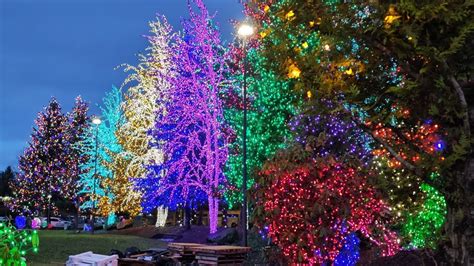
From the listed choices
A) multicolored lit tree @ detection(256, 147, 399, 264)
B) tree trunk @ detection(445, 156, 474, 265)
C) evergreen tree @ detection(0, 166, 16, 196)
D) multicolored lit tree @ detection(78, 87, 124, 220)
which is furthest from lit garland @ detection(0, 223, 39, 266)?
evergreen tree @ detection(0, 166, 16, 196)

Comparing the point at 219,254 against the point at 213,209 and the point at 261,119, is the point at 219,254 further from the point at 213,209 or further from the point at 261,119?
the point at 213,209

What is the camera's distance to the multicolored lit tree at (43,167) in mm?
49844

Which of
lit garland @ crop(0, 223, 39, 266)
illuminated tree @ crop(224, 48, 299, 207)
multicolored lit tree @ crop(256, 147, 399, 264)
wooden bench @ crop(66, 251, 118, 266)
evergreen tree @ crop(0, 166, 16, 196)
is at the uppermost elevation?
evergreen tree @ crop(0, 166, 16, 196)

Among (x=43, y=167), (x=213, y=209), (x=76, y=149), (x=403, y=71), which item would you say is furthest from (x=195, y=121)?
(x=76, y=149)

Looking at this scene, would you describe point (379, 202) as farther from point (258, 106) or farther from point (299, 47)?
point (258, 106)

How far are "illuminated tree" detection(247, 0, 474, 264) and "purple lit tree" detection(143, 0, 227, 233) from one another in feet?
68.3

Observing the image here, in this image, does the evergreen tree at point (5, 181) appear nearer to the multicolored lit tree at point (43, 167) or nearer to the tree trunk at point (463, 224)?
the multicolored lit tree at point (43, 167)

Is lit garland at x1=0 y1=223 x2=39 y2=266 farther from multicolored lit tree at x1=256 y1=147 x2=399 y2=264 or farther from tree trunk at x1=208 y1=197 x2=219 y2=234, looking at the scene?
tree trunk at x1=208 y1=197 x2=219 y2=234

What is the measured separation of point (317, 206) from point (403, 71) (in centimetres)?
650

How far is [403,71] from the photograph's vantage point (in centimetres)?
642

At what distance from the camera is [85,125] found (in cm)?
5762

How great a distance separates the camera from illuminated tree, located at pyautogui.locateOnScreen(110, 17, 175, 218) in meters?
34.1

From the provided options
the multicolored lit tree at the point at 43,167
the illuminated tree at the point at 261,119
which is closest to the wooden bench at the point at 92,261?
the illuminated tree at the point at 261,119

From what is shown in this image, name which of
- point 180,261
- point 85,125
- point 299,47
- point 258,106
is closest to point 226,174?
point 258,106
